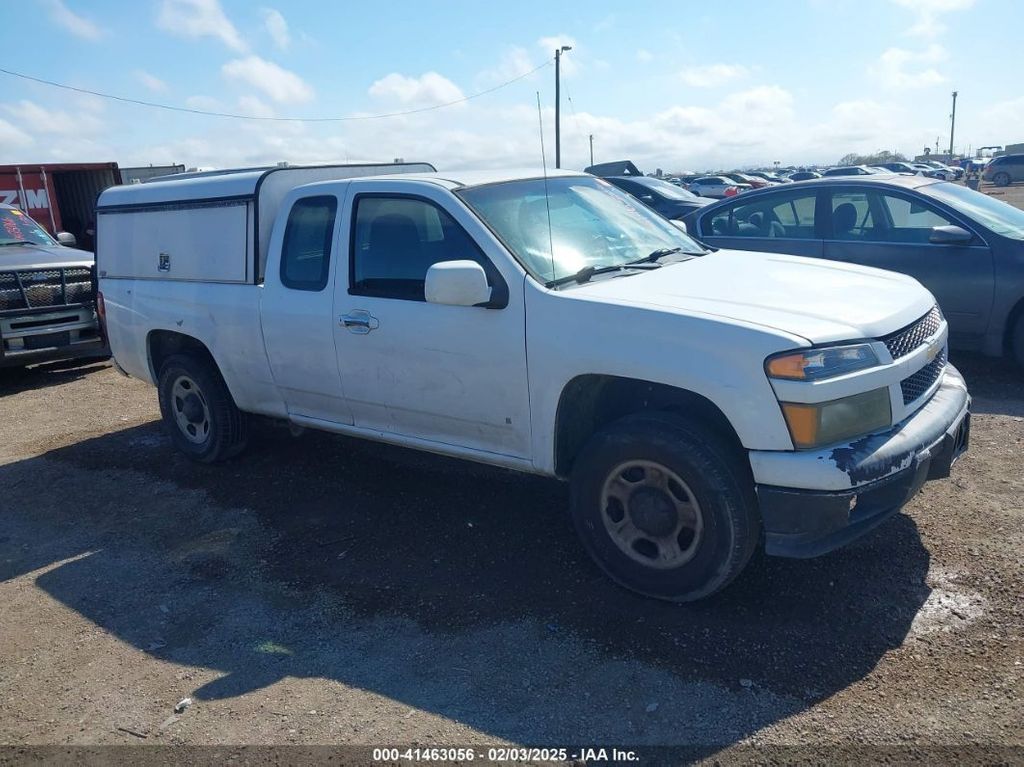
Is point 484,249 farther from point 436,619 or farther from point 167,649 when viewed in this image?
point 167,649

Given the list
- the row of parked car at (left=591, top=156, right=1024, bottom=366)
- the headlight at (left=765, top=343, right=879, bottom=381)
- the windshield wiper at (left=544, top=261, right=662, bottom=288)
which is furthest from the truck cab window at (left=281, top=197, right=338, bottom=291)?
the row of parked car at (left=591, top=156, right=1024, bottom=366)

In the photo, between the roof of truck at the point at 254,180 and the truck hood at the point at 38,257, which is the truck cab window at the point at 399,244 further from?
the truck hood at the point at 38,257

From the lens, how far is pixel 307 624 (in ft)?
12.5

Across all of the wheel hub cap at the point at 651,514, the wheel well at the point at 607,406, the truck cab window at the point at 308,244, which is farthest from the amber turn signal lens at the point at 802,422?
the truck cab window at the point at 308,244

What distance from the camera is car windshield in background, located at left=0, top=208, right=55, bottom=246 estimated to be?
32.9 ft

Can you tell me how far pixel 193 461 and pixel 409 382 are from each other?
95.5 inches

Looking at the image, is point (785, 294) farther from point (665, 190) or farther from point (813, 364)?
point (665, 190)

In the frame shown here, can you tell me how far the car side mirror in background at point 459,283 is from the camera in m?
3.89

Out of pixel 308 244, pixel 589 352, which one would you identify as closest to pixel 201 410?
pixel 308 244

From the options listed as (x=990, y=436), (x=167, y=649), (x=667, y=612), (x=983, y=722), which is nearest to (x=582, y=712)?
(x=667, y=612)

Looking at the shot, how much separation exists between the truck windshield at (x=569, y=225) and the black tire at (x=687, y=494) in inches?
35.4

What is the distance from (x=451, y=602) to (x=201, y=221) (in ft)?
10.5

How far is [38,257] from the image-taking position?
929cm

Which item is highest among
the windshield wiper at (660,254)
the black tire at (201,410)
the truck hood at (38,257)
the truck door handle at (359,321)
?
the windshield wiper at (660,254)
